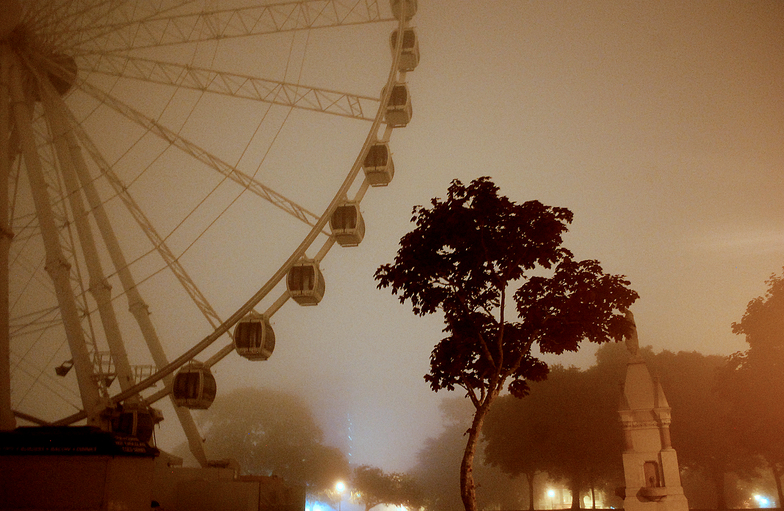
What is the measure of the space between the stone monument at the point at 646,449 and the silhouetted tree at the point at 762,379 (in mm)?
19333

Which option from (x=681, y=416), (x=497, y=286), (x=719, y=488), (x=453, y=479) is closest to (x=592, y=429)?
(x=681, y=416)

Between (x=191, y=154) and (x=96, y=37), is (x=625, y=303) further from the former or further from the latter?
(x=96, y=37)

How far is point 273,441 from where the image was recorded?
86938mm

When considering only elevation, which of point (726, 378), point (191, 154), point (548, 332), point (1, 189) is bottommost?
point (548, 332)

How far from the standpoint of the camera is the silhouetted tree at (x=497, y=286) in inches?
603

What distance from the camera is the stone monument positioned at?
20812 mm

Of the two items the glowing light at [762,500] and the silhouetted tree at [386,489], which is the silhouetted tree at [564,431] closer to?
the silhouetted tree at [386,489]

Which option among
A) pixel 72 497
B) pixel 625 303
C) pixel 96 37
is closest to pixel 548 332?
pixel 625 303

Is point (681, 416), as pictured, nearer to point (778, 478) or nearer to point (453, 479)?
point (778, 478)

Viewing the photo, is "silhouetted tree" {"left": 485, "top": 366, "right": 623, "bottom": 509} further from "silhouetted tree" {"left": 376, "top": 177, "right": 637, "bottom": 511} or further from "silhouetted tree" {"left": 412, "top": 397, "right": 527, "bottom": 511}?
"silhouetted tree" {"left": 376, "top": 177, "right": 637, "bottom": 511}

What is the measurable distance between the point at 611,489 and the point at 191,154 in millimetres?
51749

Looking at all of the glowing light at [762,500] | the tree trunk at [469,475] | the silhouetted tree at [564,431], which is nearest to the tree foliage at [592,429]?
the silhouetted tree at [564,431]

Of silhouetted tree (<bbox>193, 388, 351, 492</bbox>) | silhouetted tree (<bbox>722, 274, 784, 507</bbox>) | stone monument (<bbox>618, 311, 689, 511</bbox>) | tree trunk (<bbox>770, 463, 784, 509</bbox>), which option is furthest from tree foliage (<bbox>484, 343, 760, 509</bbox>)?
silhouetted tree (<bbox>193, 388, 351, 492</bbox>)

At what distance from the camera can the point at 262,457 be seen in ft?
274
